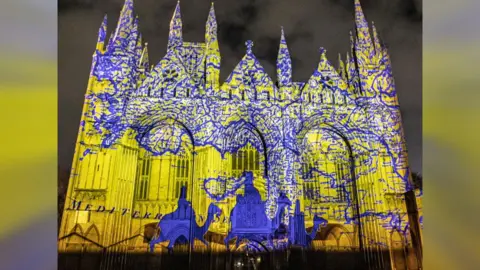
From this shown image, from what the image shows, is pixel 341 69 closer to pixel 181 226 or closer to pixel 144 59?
pixel 144 59

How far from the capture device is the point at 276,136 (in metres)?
7.70

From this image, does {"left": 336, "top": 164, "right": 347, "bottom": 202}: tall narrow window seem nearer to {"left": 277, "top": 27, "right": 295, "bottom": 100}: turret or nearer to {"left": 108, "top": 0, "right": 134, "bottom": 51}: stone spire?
{"left": 277, "top": 27, "right": 295, "bottom": 100}: turret

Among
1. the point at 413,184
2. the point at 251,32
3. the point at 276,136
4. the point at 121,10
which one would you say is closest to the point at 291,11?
the point at 251,32

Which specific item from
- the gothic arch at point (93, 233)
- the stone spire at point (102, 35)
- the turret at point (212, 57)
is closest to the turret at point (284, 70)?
the turret at point (212, 57)

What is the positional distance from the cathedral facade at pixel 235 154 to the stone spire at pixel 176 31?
0.02 metres

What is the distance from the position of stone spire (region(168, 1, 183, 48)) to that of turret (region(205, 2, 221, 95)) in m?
0.56

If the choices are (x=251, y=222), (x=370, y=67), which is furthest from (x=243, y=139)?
(x=370, y=67)

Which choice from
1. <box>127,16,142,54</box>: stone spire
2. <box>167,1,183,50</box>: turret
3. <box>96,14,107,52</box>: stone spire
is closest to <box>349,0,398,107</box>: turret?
<box>167,1,183,50</box>: turret

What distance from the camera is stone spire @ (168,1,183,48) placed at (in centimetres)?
778

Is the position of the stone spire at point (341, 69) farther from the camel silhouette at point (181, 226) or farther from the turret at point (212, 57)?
the camel silhouette at point (181, 226)

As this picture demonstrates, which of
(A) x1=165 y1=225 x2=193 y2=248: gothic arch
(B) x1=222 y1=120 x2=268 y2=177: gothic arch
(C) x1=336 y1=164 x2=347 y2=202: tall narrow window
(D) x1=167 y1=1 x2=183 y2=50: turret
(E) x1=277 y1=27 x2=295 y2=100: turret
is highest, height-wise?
(D) x1=167 y1=1 x2=183 y2=50: turret

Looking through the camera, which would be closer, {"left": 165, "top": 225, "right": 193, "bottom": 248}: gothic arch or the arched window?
{"left": 165, "top": 225, "right": 193, "bottom": 248}: gothic arch

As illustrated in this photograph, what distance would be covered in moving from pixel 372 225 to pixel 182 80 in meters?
4.77

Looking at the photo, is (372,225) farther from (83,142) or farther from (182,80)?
(83,142)
